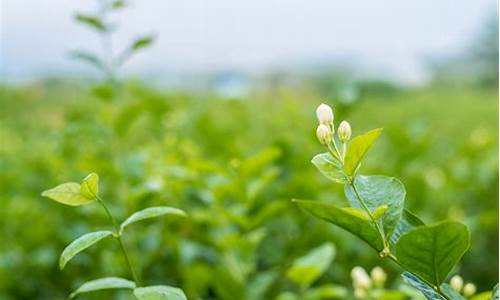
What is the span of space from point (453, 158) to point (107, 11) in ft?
4.32

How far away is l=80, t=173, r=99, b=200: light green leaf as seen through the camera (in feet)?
2.42

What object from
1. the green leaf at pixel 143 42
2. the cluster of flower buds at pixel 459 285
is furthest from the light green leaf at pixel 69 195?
the green leaf at pixel 143 42

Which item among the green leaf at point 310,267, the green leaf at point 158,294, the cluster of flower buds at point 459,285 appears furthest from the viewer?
the green leaf at point 310,267


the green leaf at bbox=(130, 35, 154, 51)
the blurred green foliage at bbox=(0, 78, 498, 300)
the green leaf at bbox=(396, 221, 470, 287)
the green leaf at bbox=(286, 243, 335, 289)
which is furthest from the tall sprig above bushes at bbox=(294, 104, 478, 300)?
the green leaf at bbox=(130, 35, 154, 51)

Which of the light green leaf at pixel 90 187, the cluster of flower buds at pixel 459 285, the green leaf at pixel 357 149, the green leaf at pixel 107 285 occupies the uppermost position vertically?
the green leaf at pixel 357 149

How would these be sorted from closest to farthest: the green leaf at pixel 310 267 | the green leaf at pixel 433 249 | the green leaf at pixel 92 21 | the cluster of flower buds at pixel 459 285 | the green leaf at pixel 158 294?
the green leaf at pixel 433 249, the green leaf at pixel 158 294, the cluster of flower buds at pixel 459 285, the green leaf at pixel 310 267, the green leaf at pixel 92 21

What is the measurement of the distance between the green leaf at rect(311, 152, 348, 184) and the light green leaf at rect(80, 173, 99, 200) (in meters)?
0.21

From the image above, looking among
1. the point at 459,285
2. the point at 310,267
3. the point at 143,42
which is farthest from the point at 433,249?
the point at 143,42

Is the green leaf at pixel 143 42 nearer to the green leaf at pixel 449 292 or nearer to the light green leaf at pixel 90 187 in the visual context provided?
the light green leaf at pixel 90 187

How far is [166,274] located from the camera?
5.18 feet

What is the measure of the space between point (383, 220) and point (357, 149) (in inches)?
2.8

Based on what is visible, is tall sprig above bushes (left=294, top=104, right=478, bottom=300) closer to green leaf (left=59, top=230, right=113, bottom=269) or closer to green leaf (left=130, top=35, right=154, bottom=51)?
green leaf (left=59, top=230, right=113, bottom=269)

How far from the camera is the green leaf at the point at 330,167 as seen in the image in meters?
0.65

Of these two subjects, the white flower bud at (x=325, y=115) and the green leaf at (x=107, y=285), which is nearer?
the white flower bud at (x=325, y=115)
